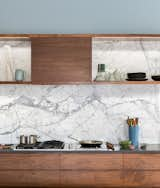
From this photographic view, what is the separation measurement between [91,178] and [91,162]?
0.16 meters

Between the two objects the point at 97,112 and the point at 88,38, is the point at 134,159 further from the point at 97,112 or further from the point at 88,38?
the point at 88,38

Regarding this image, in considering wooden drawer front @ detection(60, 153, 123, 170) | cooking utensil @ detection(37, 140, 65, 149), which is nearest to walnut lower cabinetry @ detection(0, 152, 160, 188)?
wooden drawer front @ detection(60, 153, 123, 170)

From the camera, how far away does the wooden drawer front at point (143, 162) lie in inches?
144

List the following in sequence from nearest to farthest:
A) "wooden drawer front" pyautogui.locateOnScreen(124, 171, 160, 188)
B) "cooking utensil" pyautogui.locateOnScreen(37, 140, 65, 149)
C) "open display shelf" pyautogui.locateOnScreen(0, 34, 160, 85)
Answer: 1. "wooden drawer front" pyautogui.locateOnScreen(124, 171, 160, 188)
2. "cooking utensil" pyautogui.locateOnScreen(37, 140, 65, 149)
3. "open display shelf" pyautogui.locateOnScreen(0, 34, 160, 85)

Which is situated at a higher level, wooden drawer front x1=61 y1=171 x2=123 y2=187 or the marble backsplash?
the marble backsplash

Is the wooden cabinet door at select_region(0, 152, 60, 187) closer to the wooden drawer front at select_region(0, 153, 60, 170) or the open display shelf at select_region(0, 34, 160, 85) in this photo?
the wooden drawer front at select_region(0, 153, 60, 170)

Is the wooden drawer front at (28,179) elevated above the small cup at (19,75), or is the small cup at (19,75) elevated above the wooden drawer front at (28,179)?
the small cup at (19,75)

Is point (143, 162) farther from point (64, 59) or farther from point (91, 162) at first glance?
point (64, 59)

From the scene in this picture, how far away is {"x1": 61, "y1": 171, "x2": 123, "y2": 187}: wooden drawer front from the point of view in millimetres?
3660

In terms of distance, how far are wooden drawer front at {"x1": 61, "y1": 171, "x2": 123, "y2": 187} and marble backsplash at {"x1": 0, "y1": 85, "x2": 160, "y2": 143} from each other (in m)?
0.64

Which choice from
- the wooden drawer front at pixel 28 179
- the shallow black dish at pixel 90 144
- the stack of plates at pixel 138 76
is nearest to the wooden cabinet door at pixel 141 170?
the shallow black dish at pixel 90 144

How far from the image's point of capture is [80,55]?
3955 millimetres

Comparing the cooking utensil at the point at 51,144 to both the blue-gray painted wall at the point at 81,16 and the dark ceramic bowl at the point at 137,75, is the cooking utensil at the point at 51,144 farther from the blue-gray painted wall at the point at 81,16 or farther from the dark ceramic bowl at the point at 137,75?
the blue-gray painted wall at the point at 81,16

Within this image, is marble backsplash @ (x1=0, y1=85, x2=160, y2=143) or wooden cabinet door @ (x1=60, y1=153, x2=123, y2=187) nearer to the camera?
wooden cabinet door @ (x1=60, y1=153, x2=123, y2=187)
